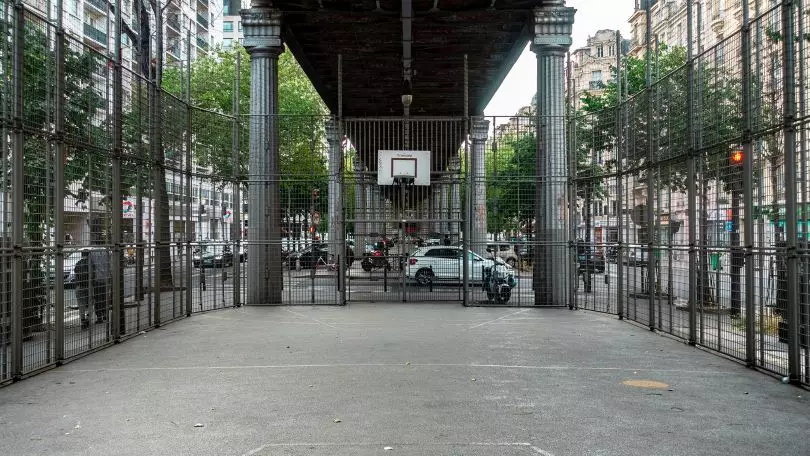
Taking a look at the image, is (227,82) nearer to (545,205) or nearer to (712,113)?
(545,205)

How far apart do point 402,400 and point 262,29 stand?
40.3 ft

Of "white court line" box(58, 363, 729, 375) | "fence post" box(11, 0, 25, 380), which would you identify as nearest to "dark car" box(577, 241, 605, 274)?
"white court line" box(58, 363, 729, 375)

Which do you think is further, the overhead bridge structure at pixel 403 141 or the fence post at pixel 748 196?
the overhead bridge structure at pixel 403 141

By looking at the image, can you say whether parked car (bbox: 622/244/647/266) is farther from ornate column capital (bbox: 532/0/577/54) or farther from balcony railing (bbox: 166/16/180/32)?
balcony railing (bbox: 166/16/180/32)

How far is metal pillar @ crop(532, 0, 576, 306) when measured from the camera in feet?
50.6

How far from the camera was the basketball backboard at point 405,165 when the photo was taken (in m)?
16.3

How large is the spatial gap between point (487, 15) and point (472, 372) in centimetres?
1198

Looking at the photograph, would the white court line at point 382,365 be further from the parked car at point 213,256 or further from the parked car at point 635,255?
the parked car at point 213,256

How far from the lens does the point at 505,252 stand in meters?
16.3

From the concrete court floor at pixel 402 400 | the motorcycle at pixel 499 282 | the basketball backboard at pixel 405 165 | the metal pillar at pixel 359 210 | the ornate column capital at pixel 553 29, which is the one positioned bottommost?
the concrete court floor at pixel 402 400

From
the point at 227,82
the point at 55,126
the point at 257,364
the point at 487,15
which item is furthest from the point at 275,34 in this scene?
the point at 227,82

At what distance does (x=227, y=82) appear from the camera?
3319cm

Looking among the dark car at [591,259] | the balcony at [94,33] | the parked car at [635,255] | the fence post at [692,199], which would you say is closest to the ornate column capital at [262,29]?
the balcony at [94,33]

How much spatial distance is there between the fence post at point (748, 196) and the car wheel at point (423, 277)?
1007 cm
